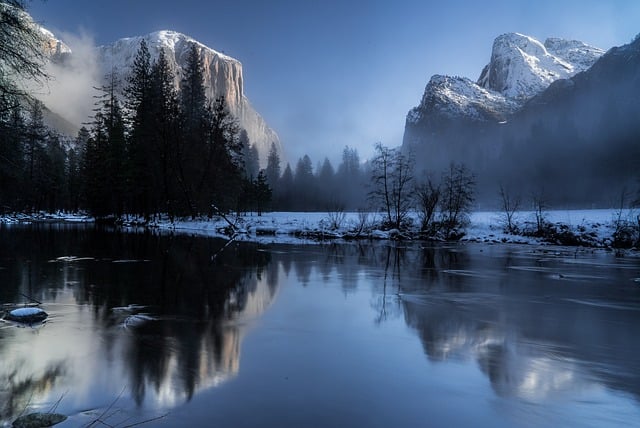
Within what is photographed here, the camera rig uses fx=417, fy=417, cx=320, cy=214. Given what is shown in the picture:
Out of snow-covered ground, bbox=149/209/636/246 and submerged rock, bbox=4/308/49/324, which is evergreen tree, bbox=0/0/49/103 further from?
snow-covered ground, bbox=149/209/636/246

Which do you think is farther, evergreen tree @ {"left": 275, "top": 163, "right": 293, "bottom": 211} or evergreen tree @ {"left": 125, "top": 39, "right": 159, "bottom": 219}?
evergreen tree @ {"left": 275, "top": 163, "right": 293, "bottom": 211}

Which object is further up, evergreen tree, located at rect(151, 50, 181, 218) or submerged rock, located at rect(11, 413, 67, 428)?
evergreen tree, located at rect(151, 50, 181, 218)

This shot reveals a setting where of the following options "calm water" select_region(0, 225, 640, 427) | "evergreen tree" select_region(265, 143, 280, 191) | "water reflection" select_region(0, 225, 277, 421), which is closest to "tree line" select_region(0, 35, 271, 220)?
"water reflection" select_region(0, 225, 277, 421)

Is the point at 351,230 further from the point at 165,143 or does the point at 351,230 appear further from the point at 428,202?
the point at 165,143

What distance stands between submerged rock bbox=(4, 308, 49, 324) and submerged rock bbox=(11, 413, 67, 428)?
3.96 m

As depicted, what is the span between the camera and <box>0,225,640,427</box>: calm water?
435 cm

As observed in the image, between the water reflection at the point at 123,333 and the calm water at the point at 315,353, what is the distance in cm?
3

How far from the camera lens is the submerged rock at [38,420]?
372cm

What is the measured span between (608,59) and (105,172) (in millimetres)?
165120

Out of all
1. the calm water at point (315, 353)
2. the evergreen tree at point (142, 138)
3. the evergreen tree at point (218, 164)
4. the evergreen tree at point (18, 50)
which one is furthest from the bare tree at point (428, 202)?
the evergreen tree at point (18, 50)

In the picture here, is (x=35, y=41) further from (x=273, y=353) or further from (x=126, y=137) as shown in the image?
(x=126, y=137)

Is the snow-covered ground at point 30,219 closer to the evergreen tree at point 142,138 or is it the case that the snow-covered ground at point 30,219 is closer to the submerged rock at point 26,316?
the evergreen tree at point 142,138

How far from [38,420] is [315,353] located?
11.5 ft

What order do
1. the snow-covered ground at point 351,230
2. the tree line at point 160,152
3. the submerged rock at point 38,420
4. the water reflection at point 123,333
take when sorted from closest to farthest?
1. the submerged rock at point 38,420
2. the water reflection at point 123,333
3. the snow-covered ground at point 351,230
4. the tree line at point 160,152
